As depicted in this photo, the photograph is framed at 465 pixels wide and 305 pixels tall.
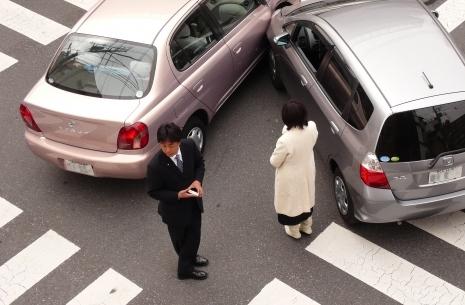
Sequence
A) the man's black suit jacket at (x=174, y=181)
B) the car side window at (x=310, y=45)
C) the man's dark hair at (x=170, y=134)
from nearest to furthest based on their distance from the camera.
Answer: the man's dark hair at (x=170, y=134), the man's black suit jacket at (x=174, y=181), the car side window at (x=310, y=45)

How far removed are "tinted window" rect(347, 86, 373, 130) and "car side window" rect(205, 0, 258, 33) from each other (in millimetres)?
2306

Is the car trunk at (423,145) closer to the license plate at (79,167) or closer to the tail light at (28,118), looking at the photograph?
the license plate at (79,167)

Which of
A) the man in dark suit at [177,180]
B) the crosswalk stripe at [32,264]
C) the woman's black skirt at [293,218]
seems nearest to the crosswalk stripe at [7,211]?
the crosswalk stripe at [32,264]

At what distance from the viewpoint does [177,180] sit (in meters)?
5.44

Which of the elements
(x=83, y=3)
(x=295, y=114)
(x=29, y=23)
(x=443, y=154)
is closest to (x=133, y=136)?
(x=295, y=114)

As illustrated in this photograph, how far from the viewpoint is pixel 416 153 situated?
591 cm

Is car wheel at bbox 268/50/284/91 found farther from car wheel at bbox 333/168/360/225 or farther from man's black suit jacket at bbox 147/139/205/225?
man's black suit jacket at bbox 147/139/205/225

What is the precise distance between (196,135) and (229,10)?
5.49ft

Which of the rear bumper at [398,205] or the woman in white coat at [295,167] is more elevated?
the woman in white coat at [295,167]

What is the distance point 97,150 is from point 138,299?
1669mm

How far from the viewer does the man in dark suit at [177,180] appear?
5266mm

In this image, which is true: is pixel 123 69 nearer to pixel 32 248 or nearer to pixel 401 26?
pixel 32 248

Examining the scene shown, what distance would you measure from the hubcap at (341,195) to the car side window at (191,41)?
6.95 ft

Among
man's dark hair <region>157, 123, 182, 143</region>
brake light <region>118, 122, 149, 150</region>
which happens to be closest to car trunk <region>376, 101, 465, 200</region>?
man's dark hair <region>157, 123, 182, 143</region>
